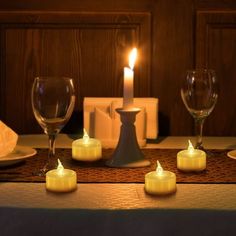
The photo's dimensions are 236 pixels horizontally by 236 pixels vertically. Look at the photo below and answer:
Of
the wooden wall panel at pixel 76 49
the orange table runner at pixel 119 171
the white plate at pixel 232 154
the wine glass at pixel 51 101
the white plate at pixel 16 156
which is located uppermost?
the wooden wall panel at pixel 76 49

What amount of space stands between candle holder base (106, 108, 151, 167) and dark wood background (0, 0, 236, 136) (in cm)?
58

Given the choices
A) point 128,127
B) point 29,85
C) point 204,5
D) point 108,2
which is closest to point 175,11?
point 204,5

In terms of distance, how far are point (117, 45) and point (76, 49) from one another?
12cm

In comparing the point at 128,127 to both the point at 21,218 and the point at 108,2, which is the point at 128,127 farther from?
the point at 108,2

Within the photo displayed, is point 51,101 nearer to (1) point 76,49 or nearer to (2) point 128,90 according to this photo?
(2) point 128,90

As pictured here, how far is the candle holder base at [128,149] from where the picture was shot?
0.97m

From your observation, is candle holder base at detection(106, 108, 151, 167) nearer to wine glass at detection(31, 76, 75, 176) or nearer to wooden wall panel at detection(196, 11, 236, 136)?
wine glass at detection(31, 76, 75, 176)

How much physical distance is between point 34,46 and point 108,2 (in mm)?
241

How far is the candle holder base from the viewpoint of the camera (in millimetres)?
969

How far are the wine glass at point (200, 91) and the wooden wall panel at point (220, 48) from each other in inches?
18.2

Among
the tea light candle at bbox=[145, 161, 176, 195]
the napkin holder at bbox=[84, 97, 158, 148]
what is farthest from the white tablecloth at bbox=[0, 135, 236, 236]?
the napkin holder at bbox=[84, 97, 158, 148]

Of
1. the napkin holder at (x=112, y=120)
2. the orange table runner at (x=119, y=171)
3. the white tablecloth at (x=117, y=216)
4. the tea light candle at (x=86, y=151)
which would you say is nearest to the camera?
the white tablecloth at (x=117, y=216)

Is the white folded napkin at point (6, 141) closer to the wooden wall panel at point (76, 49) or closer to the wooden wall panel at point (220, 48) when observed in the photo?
the wooden wall panel at point (76, 49)

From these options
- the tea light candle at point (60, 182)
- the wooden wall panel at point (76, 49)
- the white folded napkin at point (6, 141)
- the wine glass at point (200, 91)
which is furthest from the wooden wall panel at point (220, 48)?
the tea light candle at point (60, 182)
